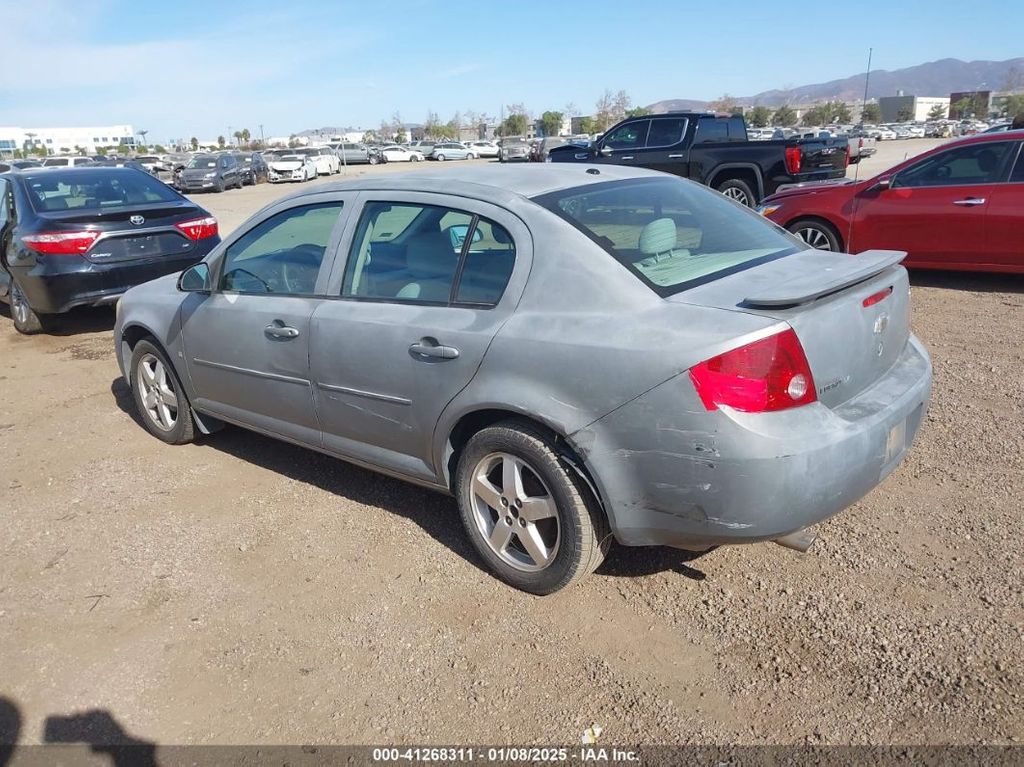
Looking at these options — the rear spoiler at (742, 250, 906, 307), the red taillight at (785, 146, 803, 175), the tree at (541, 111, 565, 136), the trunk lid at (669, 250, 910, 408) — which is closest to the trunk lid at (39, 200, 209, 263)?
the trunk lid at (669, 250, 910, 408)

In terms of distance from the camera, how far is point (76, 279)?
7.33m

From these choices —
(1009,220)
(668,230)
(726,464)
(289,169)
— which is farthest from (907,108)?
(726,464)

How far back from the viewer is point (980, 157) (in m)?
7.55

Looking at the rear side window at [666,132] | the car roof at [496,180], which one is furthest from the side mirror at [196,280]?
the rear side window at [666,132]

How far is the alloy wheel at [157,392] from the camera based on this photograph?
197 inches

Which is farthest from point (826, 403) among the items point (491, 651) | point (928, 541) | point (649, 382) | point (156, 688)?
point (156, 688)

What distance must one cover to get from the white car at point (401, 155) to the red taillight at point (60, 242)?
5159cm

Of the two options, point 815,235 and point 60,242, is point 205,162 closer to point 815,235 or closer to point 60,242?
point 60,242

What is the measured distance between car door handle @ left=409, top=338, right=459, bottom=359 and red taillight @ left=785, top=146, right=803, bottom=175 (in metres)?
10.4

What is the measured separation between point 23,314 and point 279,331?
572cm

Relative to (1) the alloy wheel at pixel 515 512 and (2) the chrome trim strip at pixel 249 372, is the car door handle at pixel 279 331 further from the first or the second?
(1) the alloy wheel at pixel 515 512

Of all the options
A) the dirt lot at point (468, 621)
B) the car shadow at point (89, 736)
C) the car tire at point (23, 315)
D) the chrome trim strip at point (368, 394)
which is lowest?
the car shadow at point (89, 736)

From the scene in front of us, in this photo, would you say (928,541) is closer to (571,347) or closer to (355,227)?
(571,347)

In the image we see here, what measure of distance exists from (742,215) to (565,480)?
172 cm
